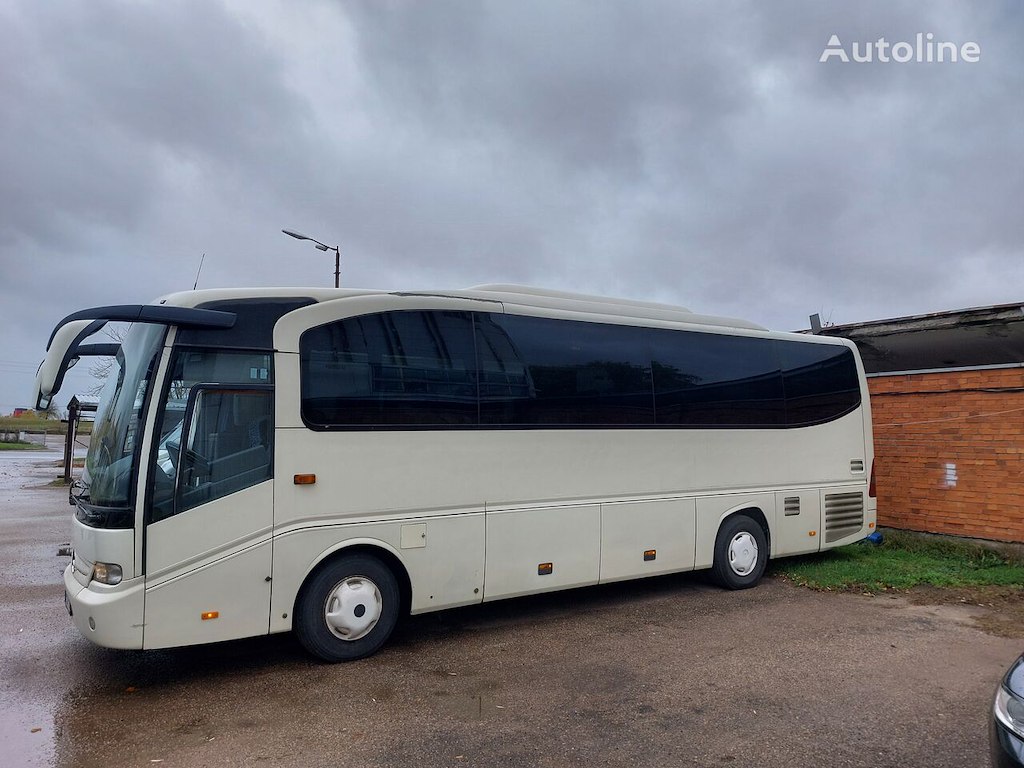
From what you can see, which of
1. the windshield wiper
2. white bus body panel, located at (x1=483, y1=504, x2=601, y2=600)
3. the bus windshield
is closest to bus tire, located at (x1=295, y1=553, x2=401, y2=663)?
white bus body panel, located at (x1=483, y1=504, x2=601, y2=600)

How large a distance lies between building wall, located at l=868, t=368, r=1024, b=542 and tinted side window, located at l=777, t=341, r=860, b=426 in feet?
5.35

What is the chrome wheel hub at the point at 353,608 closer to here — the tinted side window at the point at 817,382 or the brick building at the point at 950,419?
the tinted side window at the point at 817,382

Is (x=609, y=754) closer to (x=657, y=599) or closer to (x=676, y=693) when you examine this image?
(x=676, y=693)

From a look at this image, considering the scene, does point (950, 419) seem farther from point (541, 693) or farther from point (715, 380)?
point (541, 693)

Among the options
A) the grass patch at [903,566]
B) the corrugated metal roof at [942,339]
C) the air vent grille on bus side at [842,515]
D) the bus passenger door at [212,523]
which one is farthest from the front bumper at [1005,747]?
the corrugated metal roof at [942,339]

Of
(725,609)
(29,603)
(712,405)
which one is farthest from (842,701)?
(29,603)

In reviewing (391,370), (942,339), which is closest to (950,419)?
(942,339)

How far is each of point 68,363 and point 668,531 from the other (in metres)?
6.08

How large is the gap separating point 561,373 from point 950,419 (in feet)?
22.3

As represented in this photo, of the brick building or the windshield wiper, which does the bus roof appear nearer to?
the windshield wiper

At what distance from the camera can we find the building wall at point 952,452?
966 centimetres

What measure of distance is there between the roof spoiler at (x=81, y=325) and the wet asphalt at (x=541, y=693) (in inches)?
89.9

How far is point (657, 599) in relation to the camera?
27.2 ft

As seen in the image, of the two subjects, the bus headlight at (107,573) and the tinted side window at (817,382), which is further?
the tinted side window at (817,382)
